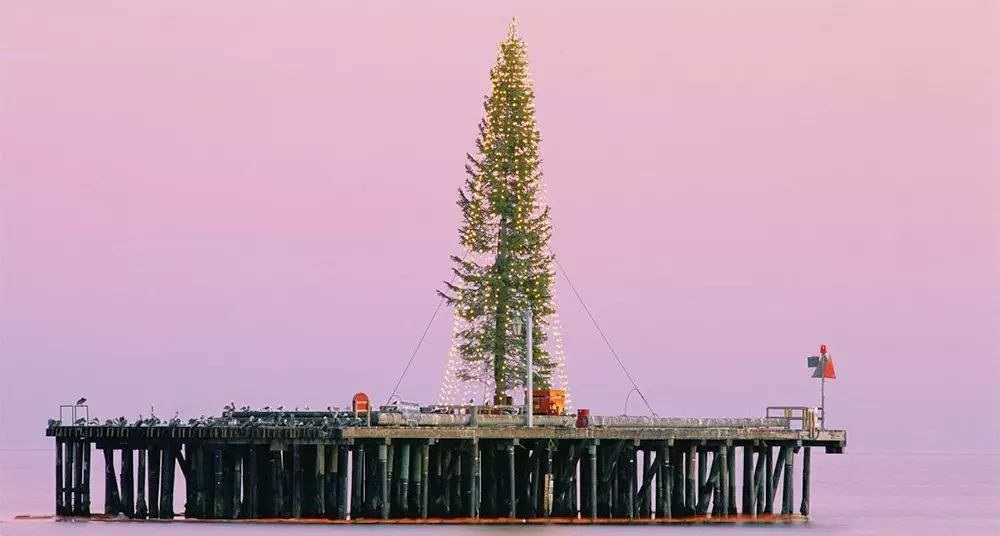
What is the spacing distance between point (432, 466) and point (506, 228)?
20546 mm

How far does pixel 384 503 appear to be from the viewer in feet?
286

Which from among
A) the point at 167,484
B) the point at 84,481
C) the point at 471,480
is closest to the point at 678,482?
the point at 471,480

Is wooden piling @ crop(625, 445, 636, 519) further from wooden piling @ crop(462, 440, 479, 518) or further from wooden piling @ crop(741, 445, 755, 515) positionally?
wooden piling @ crop(462, 440, 479, 518)

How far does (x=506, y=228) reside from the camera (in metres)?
110

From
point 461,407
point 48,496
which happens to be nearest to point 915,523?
point 461,407

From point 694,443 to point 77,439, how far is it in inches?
984

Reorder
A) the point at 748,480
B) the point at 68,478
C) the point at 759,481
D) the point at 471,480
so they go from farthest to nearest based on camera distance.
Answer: the point at 759,481
the point at 748,480
the point at 68,478
the point at 471,480

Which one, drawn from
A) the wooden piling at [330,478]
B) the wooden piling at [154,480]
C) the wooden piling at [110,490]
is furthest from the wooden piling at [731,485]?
the wooden piling at [110,490]

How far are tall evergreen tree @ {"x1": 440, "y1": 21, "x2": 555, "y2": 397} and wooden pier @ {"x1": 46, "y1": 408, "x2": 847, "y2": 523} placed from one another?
14136 millimetres

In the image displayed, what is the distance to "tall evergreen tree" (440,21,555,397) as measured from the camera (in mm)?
108312

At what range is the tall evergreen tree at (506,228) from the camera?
10831cm

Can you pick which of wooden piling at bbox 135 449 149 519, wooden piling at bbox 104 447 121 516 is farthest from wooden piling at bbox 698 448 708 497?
wooden piling at bbox 104 447 121 516

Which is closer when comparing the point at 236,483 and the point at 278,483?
the point at 278,483

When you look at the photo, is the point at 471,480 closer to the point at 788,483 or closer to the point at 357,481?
the point at 357,481
